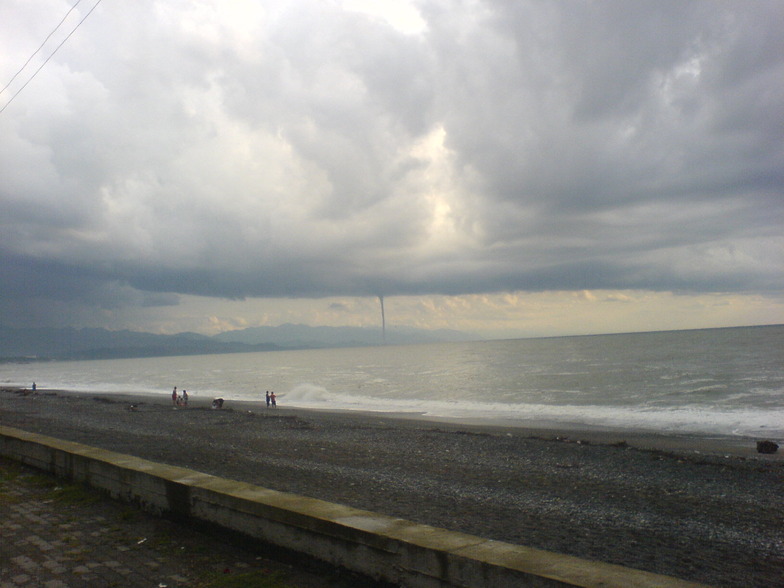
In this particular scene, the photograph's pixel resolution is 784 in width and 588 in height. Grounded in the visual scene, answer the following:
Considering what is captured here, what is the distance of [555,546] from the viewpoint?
312 inches

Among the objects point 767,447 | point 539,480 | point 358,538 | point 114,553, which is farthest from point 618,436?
point 114,553

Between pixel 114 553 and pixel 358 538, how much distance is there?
2.64 meters

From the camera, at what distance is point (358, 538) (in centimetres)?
448

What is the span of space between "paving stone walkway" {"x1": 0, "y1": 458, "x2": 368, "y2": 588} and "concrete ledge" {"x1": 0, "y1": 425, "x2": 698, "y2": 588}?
0.62 ft

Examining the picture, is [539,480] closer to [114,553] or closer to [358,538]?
[358,538]

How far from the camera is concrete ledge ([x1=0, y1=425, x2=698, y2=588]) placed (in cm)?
373

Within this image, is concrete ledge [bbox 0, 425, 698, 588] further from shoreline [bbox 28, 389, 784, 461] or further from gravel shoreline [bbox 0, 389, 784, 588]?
shoreline [bbox 28, 389, 784, 461]

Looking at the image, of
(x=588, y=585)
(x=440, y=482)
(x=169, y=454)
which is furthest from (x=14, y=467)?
(x=588, y=585)

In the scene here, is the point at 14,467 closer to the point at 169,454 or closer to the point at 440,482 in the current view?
the point at 169,454

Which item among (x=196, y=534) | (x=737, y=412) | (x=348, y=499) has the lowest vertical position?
(x=737, y=412)

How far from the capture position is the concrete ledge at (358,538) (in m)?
3.73

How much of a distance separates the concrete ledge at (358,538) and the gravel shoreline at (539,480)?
4.06 meters

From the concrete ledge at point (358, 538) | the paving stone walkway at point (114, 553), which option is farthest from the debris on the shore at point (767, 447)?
the paving stone walkway at point (114, 553)

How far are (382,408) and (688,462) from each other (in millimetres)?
23842
